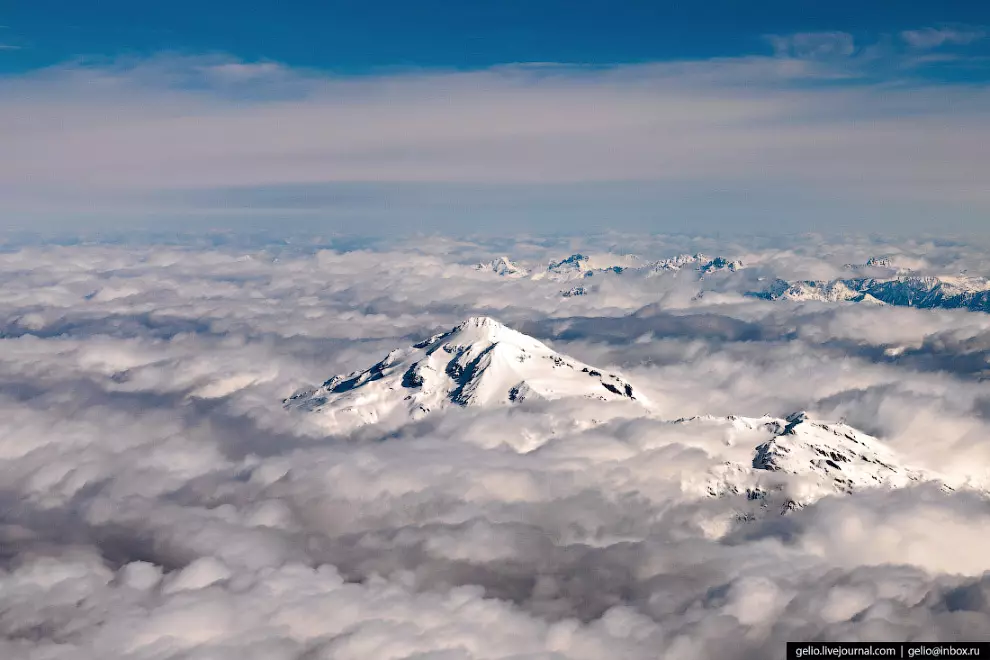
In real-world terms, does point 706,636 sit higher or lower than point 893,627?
lower

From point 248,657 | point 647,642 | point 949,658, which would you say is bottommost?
point 647,642

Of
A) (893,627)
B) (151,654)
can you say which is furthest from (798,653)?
(151,654)

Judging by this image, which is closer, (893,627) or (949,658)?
(949,658)

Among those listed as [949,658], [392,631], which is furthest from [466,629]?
[949,658]

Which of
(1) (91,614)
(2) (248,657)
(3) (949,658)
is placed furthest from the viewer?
(1) (91,614)

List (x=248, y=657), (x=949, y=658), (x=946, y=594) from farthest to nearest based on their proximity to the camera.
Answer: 1. (x=946, y=594)
2. (x=248, y=657)
3. (x=949, y=658)

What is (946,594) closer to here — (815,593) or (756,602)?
(815,593)

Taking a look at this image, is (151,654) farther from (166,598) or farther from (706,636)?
(706,636)
